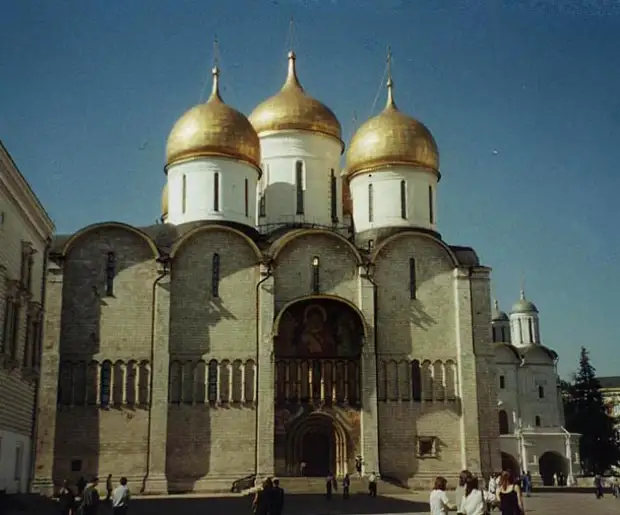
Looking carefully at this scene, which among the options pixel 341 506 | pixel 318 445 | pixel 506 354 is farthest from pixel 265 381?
pixel 506 354

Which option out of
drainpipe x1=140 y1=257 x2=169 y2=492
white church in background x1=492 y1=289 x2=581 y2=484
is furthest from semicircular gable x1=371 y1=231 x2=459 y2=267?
white church in background x1=492 y1=289 x2=581 y2=484

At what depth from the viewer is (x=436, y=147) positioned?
34281mm

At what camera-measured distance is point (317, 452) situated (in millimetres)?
29922

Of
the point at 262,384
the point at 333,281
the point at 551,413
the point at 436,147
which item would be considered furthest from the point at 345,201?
the point at 551,413

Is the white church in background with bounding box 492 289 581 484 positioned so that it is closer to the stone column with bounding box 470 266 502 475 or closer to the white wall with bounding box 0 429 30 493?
the stone column with bounding box 470 266 502 475

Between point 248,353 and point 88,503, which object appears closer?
point 88,503

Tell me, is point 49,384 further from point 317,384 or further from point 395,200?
point 395,200

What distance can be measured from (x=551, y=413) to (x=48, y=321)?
30.2 metres

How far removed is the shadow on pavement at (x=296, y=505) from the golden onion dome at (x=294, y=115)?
1454 centimetres

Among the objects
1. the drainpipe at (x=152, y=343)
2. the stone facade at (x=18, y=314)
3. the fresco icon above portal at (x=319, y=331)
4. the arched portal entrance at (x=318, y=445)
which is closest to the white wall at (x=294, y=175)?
the fresco icon above portal at (x=319, y=331)

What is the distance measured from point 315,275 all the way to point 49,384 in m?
9.19

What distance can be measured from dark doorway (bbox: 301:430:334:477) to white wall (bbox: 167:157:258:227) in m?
7.89

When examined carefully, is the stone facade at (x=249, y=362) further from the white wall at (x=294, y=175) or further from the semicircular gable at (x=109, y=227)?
the white wall at (x=294, y=175)

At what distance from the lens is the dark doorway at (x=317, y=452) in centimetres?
2983
